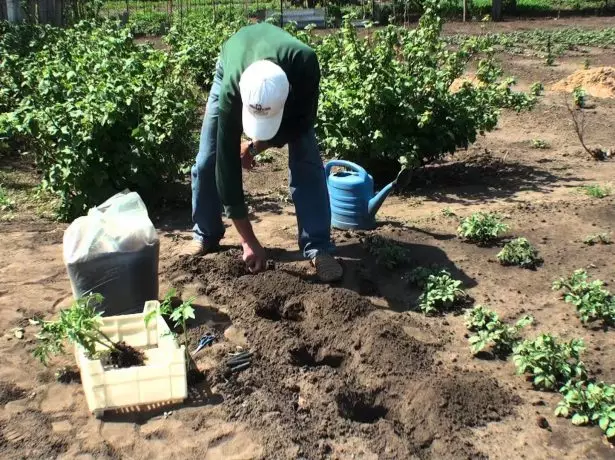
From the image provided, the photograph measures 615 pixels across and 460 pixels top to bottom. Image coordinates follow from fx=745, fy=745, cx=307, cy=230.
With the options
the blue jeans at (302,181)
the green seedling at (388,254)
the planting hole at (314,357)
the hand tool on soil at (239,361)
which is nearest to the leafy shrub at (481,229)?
the green seedling at (388,254)

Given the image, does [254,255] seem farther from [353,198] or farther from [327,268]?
[353,198]

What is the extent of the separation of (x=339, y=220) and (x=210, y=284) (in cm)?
123

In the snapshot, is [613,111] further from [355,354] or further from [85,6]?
[85,6]

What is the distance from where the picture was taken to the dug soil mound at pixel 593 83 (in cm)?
998

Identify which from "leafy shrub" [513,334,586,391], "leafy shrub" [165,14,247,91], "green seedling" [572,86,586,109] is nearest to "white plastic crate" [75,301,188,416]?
"leafy shrub" [513,334,586,391]

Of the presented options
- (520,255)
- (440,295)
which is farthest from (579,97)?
(440,295)

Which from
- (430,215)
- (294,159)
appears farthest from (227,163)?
(430,215)

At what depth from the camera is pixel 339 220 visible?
17.2ft

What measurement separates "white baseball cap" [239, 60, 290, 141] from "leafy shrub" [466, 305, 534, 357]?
142 centimetres

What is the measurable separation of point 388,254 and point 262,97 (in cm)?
163

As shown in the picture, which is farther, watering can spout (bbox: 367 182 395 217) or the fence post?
the fence post

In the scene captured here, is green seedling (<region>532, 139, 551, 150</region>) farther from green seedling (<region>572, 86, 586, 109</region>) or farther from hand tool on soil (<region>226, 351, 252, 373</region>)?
hand tool on soil (<region>226, 351, 252, 373</region>)

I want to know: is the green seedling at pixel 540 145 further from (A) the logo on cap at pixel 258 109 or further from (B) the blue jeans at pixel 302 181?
(A) the logo on cap at pixel 258 109

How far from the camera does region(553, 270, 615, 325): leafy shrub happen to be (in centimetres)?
387
